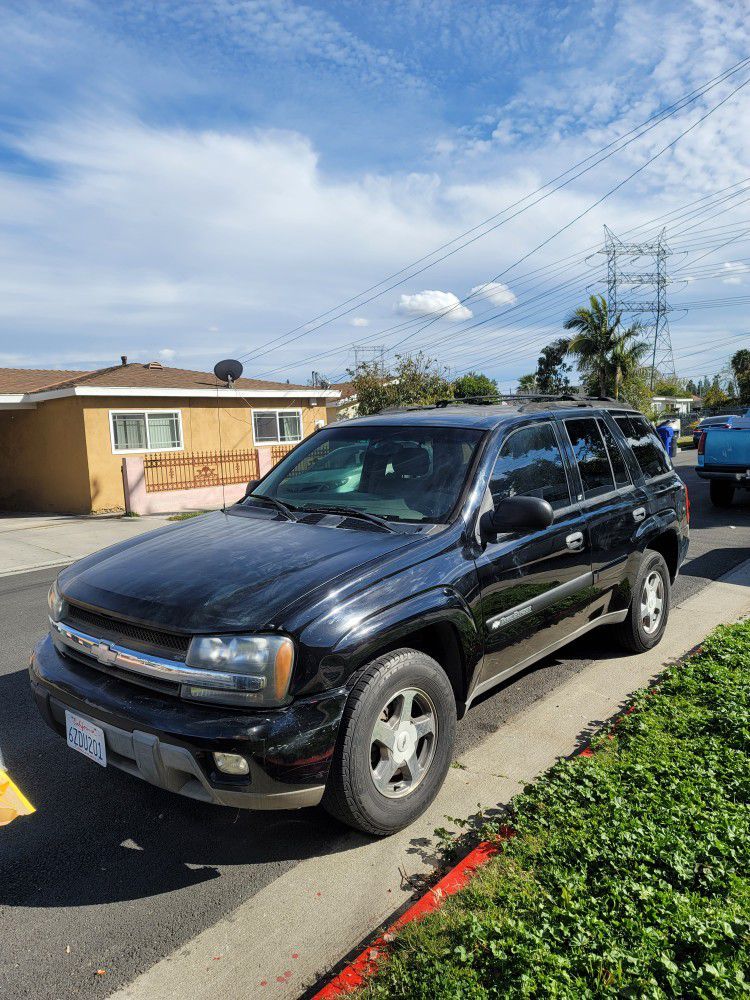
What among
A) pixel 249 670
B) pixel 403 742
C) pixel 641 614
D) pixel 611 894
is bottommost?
pixel 611 894

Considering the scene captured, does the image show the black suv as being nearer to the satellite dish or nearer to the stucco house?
the stucco house

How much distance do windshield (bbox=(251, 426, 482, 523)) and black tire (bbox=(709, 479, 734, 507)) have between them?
991cm

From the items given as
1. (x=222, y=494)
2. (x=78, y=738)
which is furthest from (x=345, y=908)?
(x=222, y=494)

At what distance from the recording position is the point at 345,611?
8.88 feet

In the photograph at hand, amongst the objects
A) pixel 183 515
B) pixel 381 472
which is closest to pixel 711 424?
pixel 183 515

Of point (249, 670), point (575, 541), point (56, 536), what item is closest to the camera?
point (249, 670)

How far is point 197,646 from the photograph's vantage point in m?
2.62

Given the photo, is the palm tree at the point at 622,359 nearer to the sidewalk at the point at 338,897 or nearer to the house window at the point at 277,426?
the house window at the point at 277,426

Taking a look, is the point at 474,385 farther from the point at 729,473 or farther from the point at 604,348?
the point at 729,473

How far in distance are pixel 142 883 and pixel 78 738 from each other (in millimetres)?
629

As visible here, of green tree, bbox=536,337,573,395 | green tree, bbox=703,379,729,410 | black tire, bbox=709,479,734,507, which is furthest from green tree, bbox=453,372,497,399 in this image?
black tire, bbox=709,479,734,507

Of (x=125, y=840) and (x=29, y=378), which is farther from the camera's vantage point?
(x=29, y=378)

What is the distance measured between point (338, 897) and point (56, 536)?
1245 cm

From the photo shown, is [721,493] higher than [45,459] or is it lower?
lower
